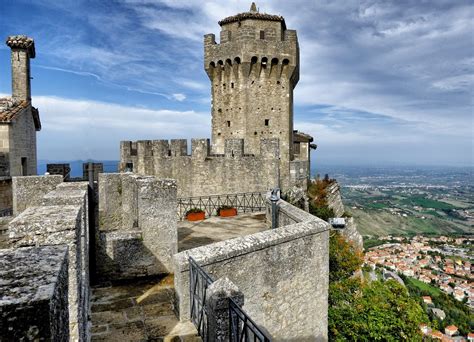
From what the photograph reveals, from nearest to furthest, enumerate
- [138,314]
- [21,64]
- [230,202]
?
[138,314]
[21,64]
[230,202]

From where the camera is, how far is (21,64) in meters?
14.5

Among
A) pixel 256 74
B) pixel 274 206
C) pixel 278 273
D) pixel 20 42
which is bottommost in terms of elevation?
pixel 278 273

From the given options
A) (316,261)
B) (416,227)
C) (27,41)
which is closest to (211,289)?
(316,261)

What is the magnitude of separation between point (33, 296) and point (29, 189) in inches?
285

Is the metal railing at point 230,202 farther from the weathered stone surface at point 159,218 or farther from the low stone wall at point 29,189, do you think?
the weathered stone surface at point 159,218

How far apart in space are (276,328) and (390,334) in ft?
24.8

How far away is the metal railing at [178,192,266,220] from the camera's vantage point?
17.1 metres

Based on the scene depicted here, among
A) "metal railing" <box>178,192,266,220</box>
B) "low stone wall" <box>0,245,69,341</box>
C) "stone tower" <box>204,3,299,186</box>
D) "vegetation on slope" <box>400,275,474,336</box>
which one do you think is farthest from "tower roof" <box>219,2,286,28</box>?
"vegetation on slope" <box>400,275,474,336</box>

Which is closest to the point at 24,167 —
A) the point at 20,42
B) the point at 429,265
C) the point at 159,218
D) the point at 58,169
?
the point at 58,169

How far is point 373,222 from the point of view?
367ft

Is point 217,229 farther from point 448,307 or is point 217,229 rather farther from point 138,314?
point 448,307

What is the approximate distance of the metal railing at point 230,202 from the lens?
1708 cm

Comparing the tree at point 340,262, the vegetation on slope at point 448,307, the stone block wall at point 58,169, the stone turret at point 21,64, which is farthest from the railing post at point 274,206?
the vegetation on slope at point 448,307

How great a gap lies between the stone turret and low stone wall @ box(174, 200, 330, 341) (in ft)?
42.5
